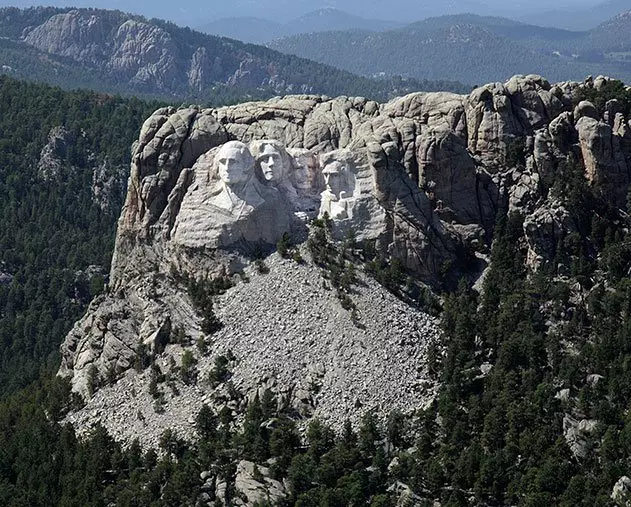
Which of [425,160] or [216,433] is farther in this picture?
[425,160]

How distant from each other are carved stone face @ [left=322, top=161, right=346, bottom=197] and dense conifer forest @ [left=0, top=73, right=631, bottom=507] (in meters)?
8.47

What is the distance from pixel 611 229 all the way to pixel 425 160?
1071cm

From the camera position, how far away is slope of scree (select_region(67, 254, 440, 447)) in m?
67.3

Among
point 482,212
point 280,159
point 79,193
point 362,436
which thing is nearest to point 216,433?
point 362,436

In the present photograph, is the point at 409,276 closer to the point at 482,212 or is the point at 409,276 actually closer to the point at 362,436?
the point at 482,212

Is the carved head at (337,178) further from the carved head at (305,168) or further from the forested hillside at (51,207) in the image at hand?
the forested hillside at (51,207)

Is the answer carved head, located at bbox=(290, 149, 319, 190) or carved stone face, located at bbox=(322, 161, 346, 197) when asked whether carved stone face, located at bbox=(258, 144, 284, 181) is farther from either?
carved stone face, located at bbox=(322, 161, 346, 197)

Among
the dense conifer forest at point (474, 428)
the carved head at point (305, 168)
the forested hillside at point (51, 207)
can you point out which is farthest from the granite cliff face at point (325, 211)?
the forested hillside at point (51, 207)

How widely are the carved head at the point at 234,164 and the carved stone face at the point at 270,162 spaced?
3.41 feet

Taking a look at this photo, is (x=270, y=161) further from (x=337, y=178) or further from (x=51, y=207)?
(x=51, y=207)

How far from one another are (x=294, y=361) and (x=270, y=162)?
11.5m

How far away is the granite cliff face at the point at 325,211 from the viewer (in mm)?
69562

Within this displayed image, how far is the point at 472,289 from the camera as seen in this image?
7438 cm

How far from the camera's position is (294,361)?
68500 mm
